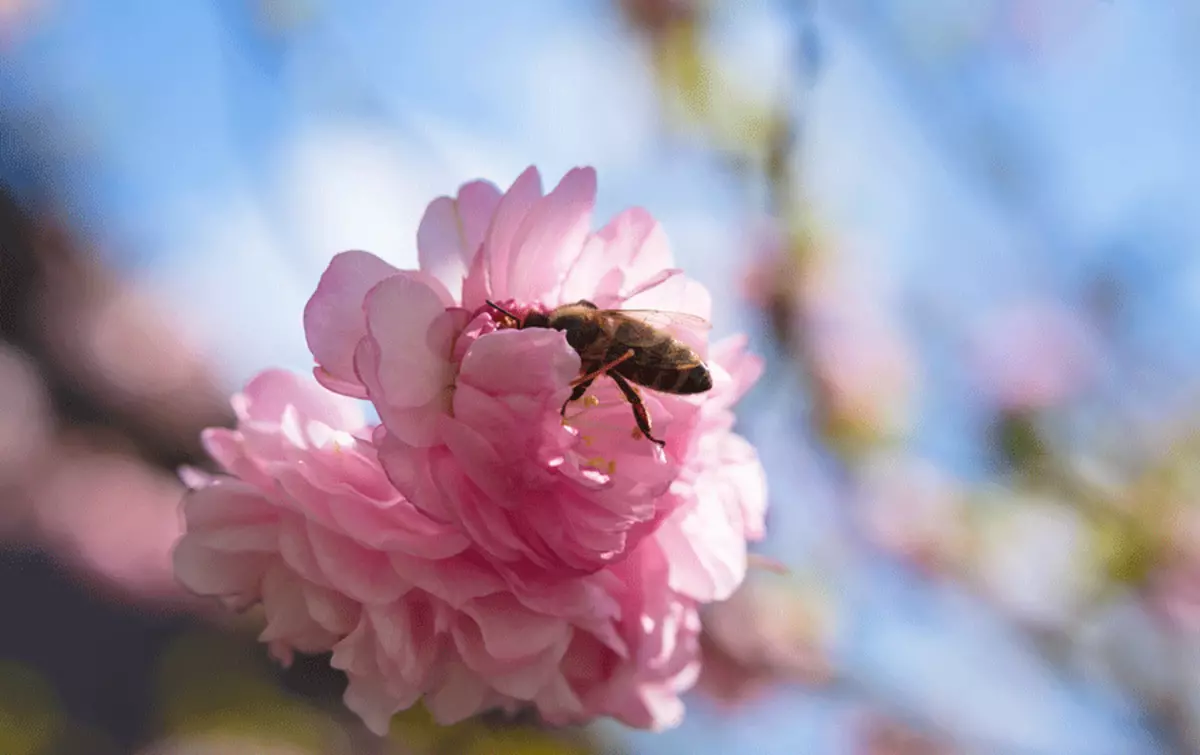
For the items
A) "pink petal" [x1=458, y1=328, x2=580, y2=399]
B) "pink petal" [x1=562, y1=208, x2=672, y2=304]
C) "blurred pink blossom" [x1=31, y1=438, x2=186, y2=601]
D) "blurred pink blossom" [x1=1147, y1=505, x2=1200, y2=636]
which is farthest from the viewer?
"blurred pink blossom" [x1=31, y1=438, x2=186, y2=601]

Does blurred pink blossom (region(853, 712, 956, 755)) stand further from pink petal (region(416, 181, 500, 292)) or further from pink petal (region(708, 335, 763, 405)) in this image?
pink petal (region(416, 181, 500, 292))

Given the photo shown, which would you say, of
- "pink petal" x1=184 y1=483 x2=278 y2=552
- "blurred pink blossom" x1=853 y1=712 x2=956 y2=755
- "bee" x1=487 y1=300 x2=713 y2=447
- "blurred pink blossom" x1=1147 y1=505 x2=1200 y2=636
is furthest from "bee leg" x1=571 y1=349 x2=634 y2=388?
"blurred pink blossom" x1=853 y1=712 x2=956 y2=755

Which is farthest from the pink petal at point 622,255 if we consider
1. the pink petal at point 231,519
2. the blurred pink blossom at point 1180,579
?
the blurred pink blossom at point 1180,579

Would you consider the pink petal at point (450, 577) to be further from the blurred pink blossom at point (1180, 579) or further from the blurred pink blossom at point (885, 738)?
the blurred pink blossom at point (885, 738)

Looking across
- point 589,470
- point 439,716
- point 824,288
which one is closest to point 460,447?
point 589,470

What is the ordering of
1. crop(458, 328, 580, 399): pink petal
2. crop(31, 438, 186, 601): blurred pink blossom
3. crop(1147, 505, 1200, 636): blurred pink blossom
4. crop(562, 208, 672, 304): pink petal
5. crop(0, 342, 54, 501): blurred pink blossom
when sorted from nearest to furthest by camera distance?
1. crop(458, 328, 580, 399): pink petal
2. crop(562, 208, 672, 304): pink petal
3. crop(1147, 505, 1200, 636): blurred pink blossom
4. crop(0, 342, 54, 501): blurred pink blossom
5. crop(31, 438, 186, 601): blurred pink blossom

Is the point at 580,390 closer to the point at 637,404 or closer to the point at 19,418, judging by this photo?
the point at 637,404

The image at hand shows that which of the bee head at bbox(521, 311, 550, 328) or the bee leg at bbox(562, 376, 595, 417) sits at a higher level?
the bee head at bbox(521, 311, 550, 328)

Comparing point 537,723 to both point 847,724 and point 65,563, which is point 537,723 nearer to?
point 847,724
